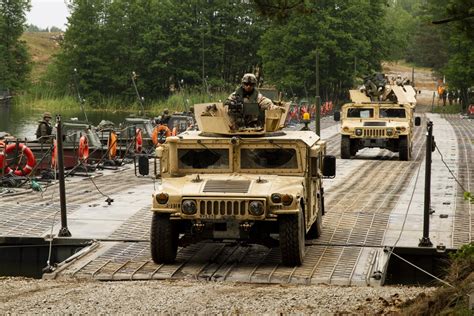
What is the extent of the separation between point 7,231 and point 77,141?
1349cm

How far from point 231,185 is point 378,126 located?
1849 centimetres

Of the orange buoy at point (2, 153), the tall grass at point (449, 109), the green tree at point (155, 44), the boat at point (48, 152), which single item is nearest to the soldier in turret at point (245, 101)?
the boat at point (48, 152)

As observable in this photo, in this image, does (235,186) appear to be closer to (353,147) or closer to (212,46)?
(353,147)

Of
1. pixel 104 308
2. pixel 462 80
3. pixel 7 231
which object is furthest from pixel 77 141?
pixel 462 80

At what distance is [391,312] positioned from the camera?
37.2 feet

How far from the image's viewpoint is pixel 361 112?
32625mm

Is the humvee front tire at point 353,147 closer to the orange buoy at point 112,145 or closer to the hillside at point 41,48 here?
the orange buoy at point 112,145

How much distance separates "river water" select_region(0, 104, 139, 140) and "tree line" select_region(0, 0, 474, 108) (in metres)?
5.99

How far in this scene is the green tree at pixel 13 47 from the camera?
92562 mm

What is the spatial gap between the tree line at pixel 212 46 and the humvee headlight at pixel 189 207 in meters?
56.9

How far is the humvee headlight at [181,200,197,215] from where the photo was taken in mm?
13852

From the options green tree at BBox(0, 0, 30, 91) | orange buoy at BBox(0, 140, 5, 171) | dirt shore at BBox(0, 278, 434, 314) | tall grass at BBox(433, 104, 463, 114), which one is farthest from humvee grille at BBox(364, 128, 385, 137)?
green tree at BBox(0, 0, 30, 91)

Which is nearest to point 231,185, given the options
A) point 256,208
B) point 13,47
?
point 256,208

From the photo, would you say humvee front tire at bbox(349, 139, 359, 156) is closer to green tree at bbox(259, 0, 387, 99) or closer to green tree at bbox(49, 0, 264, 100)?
green tree at bbox(259, 0, 387, 99)
